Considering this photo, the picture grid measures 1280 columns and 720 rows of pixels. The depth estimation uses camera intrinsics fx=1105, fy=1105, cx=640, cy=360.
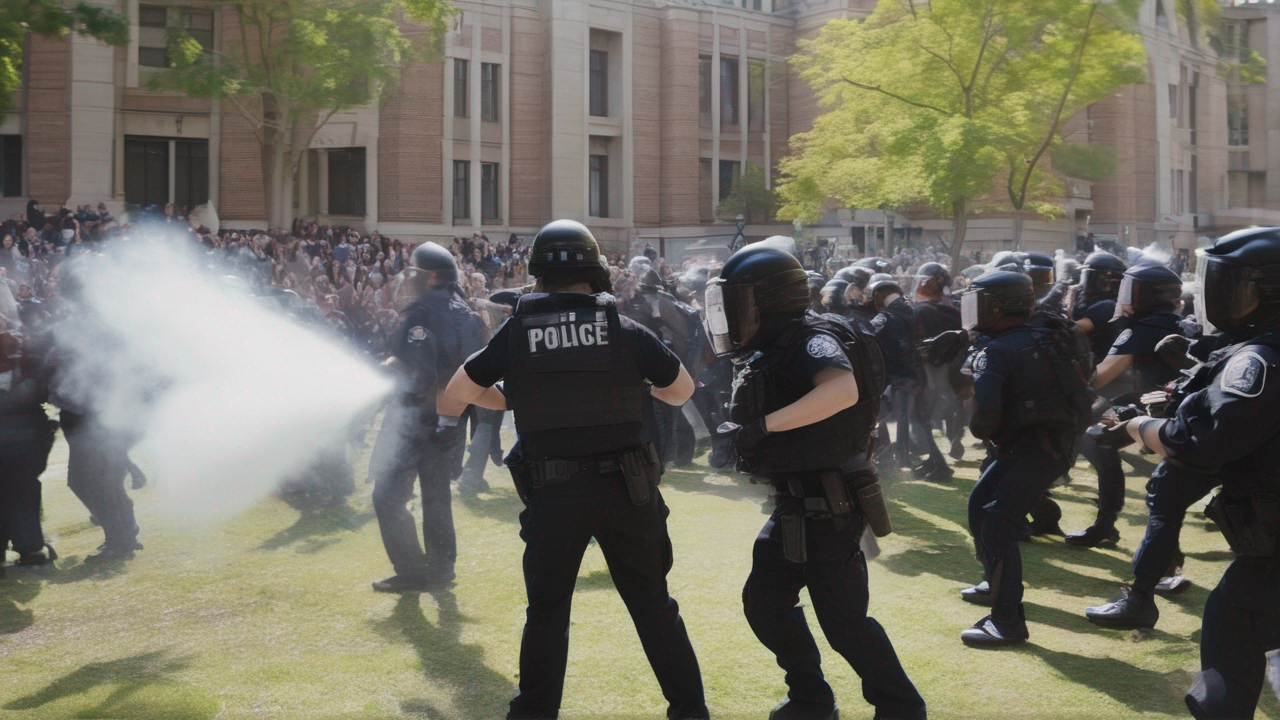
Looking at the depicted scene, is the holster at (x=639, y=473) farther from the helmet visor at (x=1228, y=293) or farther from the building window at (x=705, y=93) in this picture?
the building window at (x=705, y=93)

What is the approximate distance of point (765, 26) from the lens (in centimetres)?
4347

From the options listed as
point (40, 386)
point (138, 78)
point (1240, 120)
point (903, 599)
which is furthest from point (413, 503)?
point (1240, 120)

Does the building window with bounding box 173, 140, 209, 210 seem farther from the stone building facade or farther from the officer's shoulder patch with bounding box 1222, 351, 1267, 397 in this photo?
the officer's shoulder patch with bounding box 1222, 351, 1267, 397

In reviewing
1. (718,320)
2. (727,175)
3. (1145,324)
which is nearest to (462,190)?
(727,175)

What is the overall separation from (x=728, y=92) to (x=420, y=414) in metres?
38.8

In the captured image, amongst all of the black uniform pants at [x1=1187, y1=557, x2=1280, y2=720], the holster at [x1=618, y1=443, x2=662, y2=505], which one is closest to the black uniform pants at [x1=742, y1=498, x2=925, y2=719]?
the holster at [x1=618, y1=443, x2=662, y2=505]

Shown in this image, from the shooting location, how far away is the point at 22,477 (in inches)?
266

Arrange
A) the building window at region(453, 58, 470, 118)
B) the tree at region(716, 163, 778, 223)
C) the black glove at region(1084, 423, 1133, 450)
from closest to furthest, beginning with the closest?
the black glove at region(1084, 423, 1133, 450) → the building window at region(453, 58, 470, 118) → the tree at region(716, 163, 778, 223)

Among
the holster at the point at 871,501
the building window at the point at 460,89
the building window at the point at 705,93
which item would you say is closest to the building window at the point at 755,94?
the building window at the point at 705,93

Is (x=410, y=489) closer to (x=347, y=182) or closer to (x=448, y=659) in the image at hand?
(x=448, y=659)

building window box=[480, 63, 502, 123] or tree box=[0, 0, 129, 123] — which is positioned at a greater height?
building window box=[480, 63, 502, 123]

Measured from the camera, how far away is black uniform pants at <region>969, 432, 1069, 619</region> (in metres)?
5.26

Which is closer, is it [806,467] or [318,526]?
[806,467]

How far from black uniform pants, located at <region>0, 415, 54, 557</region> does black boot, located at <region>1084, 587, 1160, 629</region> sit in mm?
6216
